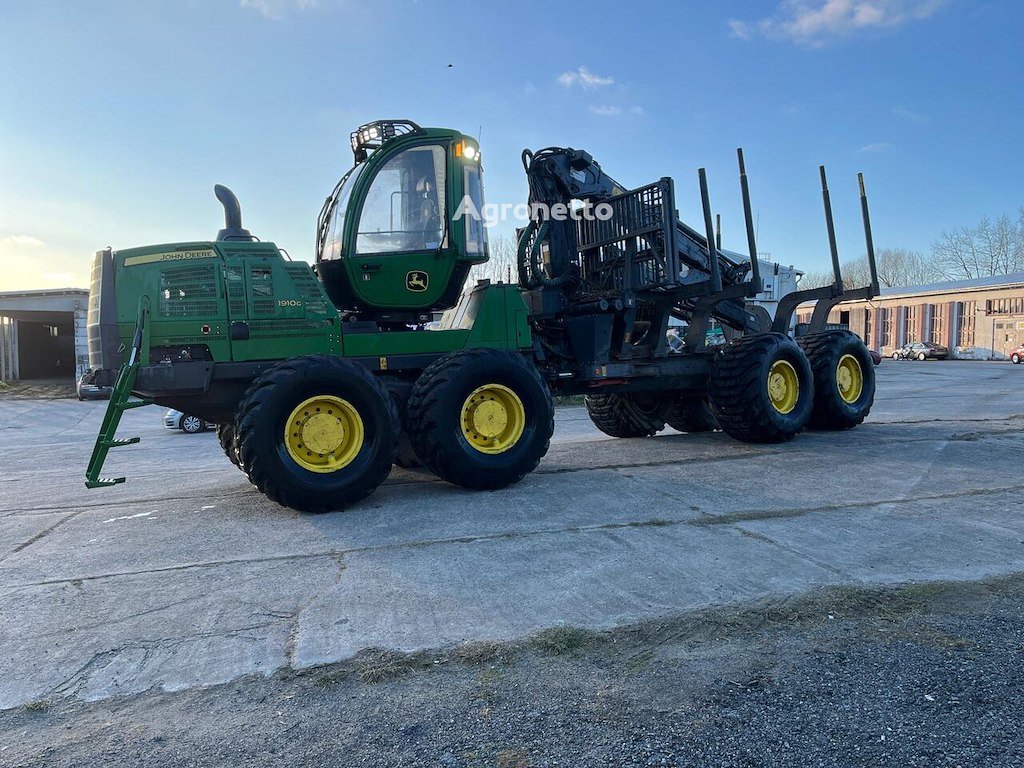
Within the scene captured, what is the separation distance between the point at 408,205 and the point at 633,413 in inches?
190

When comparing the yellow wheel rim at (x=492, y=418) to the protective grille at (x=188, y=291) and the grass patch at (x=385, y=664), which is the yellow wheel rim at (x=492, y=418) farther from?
the grass patch at (x=385, y=664)

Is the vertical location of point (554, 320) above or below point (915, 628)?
above

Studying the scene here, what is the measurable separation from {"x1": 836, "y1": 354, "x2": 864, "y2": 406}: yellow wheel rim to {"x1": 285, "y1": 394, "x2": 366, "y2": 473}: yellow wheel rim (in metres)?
7.40

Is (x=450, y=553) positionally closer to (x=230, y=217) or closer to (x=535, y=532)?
(x=535, y=532)

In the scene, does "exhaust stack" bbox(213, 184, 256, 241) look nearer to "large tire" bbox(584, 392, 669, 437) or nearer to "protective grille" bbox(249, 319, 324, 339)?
"protective grille" bbox(249, 319, 324, 339)

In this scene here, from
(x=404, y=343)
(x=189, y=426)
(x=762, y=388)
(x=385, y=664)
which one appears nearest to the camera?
(x=385, y=664)

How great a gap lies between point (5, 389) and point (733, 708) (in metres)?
38.4

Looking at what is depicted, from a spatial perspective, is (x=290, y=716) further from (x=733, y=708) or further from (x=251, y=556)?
(x=251, y=556)

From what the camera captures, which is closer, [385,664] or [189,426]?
[385,664]

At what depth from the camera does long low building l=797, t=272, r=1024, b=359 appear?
154 feet

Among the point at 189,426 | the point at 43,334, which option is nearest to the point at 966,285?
the point at 189,426

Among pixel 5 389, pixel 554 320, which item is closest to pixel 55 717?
pixel 554 320

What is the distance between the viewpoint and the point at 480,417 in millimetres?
6934

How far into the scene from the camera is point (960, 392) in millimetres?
20359
